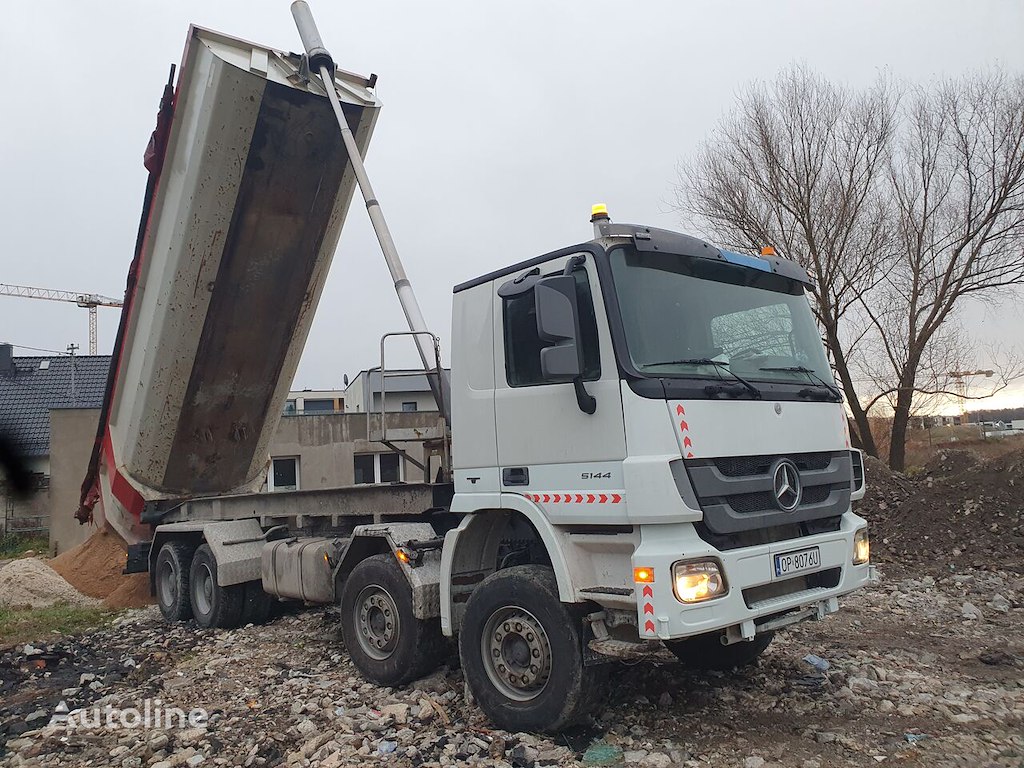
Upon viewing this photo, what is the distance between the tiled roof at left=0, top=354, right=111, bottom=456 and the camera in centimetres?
2258

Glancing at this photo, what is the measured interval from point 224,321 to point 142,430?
4.68 ft

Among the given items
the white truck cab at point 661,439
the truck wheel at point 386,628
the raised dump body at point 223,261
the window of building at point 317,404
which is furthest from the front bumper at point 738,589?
the window of building at point 317,404

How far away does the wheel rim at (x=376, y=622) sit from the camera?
16.2 ft

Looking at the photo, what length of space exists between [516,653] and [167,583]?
16.7ft

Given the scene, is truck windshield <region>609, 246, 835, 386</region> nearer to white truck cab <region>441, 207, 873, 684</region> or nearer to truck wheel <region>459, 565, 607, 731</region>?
white truck cab <region>441, 207, 873, 684</region>

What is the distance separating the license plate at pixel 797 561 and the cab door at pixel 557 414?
2.87 feet

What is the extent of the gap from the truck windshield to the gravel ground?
1827mm

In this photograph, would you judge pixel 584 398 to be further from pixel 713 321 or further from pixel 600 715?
pixel 600 715

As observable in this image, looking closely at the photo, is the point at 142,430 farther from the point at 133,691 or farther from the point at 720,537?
the point at 720,537

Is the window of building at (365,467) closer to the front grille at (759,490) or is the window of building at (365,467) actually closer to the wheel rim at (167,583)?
the wheel rim at (167,583)

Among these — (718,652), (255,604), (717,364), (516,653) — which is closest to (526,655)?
(516,653)

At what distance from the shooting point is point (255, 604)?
23.3ft

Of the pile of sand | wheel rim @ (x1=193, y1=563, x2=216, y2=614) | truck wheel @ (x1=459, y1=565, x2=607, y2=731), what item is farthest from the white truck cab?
the pile of sand

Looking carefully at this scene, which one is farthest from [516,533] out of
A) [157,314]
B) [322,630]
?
[157,314]
